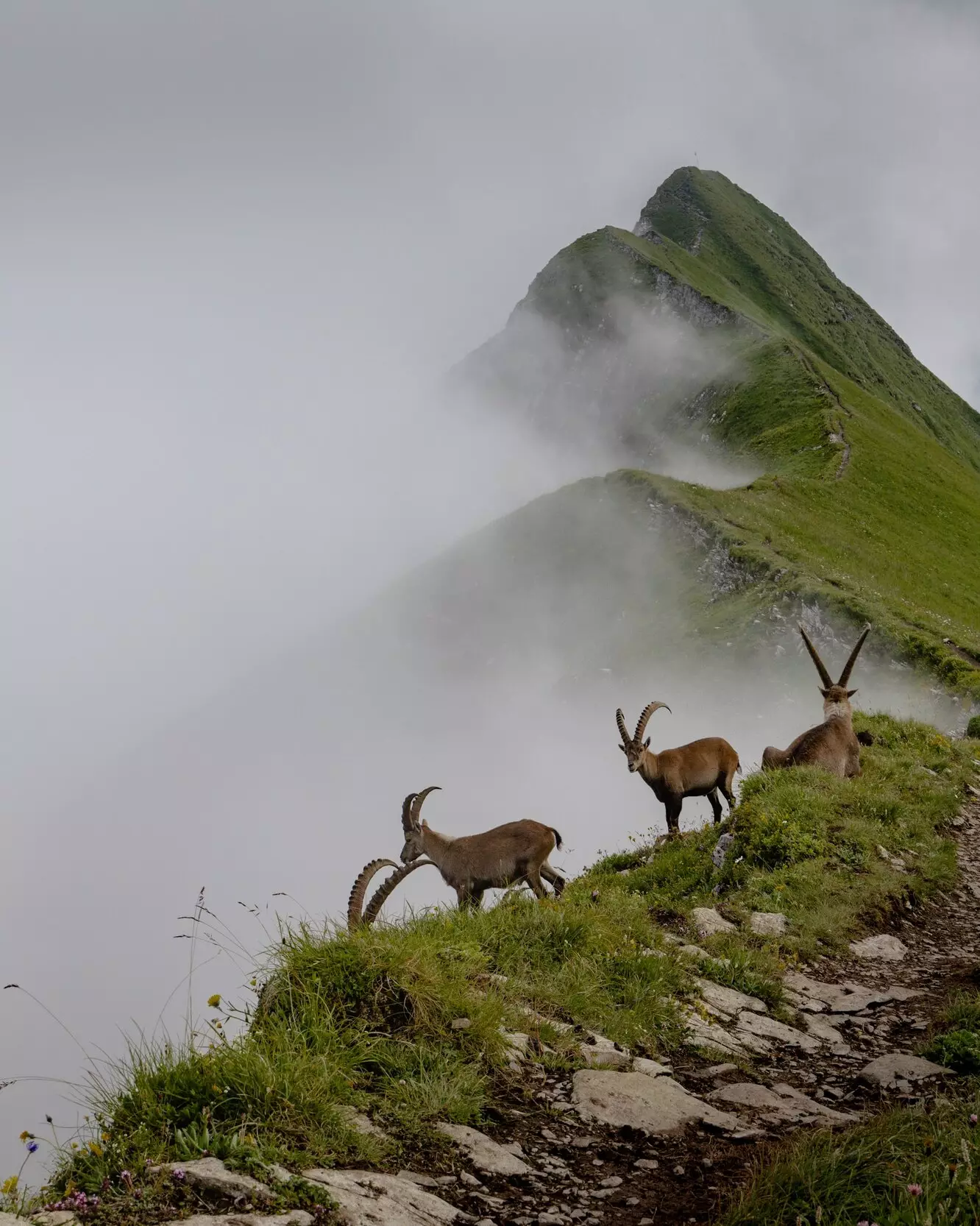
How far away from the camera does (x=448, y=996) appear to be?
261 inches

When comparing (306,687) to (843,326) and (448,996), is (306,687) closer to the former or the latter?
(843,326)

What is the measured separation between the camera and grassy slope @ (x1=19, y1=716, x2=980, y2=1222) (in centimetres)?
500

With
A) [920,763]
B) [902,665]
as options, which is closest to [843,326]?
[902,665]

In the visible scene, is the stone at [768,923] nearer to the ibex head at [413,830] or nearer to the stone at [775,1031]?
the stone at [775,1031]

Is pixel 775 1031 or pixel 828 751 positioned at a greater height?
pixel 828 751

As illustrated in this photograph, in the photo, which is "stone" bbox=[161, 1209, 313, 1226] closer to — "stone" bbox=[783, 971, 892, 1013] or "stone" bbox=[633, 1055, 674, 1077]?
"stone" bbox=[633, 1055, 674, 1077]

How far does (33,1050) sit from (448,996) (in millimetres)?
224293

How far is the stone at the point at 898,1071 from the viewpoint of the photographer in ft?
22.5

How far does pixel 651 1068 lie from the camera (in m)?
7.16

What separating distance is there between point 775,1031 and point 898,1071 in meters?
1.51

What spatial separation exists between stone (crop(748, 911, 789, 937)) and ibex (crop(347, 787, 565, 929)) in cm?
299

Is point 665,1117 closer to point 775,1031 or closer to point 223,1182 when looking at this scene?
point 775,1031

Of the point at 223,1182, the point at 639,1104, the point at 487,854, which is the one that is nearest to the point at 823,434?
the point at 487,854

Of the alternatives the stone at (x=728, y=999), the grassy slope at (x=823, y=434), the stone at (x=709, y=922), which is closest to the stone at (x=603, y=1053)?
the stone at (x=728, y=999)
